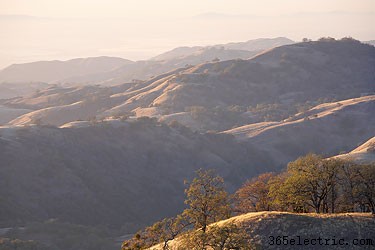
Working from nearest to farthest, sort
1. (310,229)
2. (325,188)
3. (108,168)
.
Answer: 1. (310,229)
2. (325,188)
3. (108,168)

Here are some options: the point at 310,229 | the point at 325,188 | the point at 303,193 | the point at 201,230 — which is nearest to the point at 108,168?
the point at 303,193

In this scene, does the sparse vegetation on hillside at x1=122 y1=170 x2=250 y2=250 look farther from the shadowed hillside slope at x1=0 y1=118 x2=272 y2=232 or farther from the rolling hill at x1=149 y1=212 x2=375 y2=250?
the shadowed hillside slope at x1=0 y1=118 x2=272 y2=232

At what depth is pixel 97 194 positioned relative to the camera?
4550 inches

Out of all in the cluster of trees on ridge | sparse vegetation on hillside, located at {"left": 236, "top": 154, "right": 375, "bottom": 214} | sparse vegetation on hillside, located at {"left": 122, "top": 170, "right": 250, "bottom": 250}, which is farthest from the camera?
sparse vegetation on hillside, located at {"left": 236, "top": 154, "right": 375, "bottom": 214}

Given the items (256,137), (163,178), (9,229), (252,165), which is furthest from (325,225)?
(256,137)

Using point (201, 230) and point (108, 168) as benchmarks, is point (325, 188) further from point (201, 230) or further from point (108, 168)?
Result: point (108, 168)

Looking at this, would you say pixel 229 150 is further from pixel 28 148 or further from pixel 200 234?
pixel 200 234

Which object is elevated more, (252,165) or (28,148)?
(28,148)

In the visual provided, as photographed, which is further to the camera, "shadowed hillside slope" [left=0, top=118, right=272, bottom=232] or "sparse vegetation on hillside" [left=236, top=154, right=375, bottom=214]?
"shadowed hillside slope" [left=0, top=118, right=272, bottom=232]

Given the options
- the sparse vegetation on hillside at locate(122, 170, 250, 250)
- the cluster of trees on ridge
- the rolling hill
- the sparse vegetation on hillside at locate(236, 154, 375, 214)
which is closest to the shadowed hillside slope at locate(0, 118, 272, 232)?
the cluster of trees on ridge

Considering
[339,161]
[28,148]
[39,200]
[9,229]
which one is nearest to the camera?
[339,161]

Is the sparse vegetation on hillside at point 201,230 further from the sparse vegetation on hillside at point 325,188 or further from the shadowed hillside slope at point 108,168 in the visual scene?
the shadowed hillside slope at point 108,168

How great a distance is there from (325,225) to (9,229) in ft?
210

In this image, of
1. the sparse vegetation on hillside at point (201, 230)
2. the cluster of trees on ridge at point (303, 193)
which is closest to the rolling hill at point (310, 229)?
the sparse vegetation on hillside at point (201, 230)
